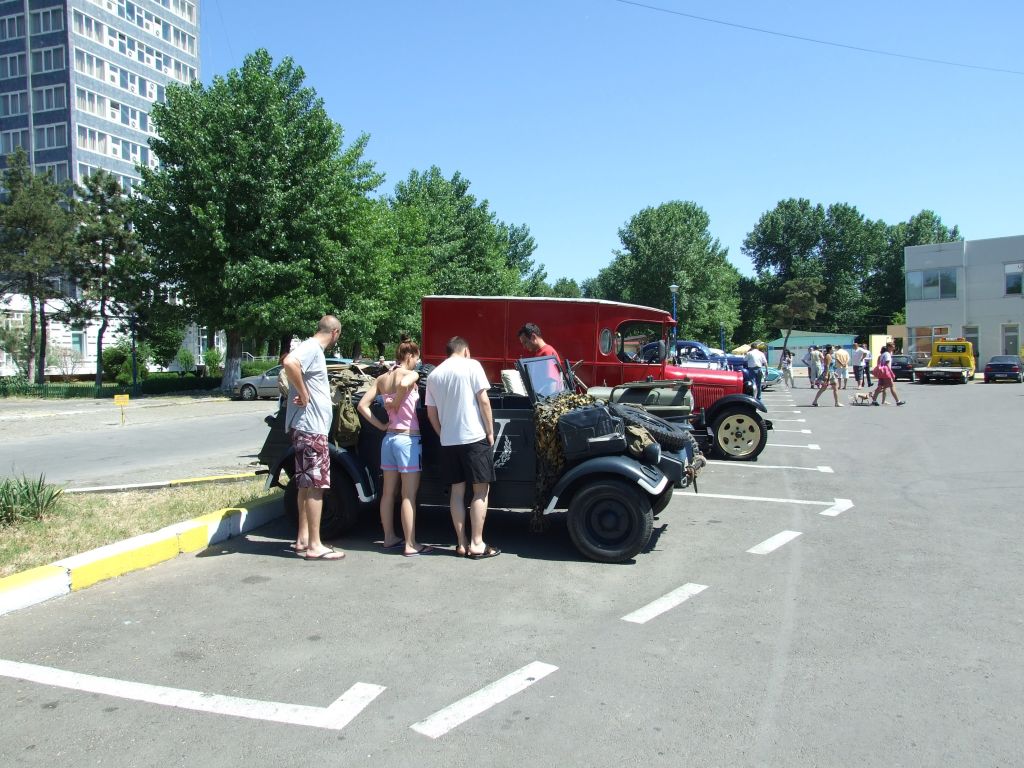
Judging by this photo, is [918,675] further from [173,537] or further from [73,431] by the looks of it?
[73,431]

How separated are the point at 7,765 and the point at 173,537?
316 centimetres

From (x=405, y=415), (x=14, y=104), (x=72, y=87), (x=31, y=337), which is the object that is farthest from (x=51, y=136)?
(x=405, y=415)

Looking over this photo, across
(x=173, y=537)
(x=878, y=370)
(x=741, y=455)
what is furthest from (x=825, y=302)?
(x=173, y=537)

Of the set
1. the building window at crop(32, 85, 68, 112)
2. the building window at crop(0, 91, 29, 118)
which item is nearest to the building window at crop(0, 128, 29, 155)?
the building window at crop(0, 91, 29, 118)

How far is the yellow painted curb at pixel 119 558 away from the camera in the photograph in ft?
17.7

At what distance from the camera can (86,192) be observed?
1395 inches

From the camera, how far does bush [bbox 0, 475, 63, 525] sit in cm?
655

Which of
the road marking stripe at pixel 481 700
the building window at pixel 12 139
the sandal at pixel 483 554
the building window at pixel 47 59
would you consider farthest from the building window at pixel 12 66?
the road marking stripe at pixel 481 700

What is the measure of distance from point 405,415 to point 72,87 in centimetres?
6332

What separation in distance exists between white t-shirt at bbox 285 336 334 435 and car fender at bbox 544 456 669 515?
1.87 metres

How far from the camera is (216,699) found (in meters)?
3.68

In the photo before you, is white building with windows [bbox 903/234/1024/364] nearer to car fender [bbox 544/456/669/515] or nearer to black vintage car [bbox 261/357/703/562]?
black vintage car [bbox 261/357/703/562]

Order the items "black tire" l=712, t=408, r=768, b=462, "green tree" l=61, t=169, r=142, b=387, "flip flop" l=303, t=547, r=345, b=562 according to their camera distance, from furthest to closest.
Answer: "green tree" l=61, t=169, r=142, b=387, "black tire" l=712, t=408, r=768, b=462, "flip flop" l=303, t=547, r=345, b=562

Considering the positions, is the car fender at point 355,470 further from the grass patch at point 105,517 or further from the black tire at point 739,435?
the black tire at point 739,435
